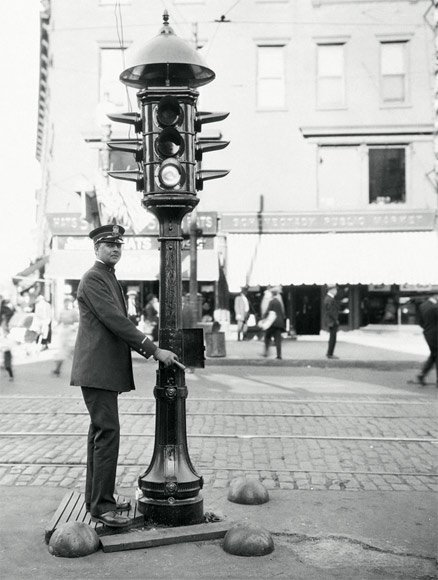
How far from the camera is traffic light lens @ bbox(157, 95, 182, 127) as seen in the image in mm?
4598

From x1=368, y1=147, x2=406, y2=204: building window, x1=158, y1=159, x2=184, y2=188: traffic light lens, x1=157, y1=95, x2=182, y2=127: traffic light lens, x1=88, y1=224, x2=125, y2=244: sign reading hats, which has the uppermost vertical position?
x1=368, y1=147, x2=406, y2=204: building window

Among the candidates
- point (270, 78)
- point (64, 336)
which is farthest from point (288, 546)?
point (270, 78)

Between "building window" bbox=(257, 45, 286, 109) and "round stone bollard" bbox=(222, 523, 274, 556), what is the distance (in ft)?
65.2

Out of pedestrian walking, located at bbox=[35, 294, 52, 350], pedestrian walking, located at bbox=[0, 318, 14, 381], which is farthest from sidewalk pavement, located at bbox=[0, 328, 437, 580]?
pedestrian walking, located at bbox=[35, 294, 52, 350]

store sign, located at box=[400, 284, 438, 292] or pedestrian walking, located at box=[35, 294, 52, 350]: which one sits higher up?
store sign, located at box=[400, 284, 438, 292]

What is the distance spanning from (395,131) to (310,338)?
7.29 meters

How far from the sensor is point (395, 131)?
2206 centimetres

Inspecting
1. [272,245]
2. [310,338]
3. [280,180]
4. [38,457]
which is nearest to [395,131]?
[280,180]

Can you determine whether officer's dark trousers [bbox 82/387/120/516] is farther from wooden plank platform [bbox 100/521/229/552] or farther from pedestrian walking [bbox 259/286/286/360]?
pedestrian walking [bbox 259/286/286/360]

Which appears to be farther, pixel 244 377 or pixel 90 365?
pixel 244 377

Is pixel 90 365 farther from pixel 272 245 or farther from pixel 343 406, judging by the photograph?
pixel 272 245

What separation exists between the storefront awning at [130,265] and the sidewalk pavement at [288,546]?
16373 mm

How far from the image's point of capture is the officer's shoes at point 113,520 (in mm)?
4285

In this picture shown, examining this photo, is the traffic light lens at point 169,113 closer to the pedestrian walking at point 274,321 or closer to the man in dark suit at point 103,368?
the man in dark suit at point 103,368
